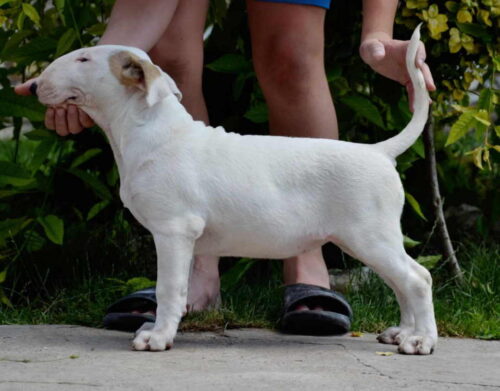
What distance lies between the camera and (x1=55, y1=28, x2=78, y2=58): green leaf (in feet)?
11.6

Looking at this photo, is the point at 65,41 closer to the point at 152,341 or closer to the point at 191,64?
the point at 191,64

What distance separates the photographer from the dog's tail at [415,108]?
289 cm

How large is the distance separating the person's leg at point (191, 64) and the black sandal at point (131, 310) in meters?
0.17

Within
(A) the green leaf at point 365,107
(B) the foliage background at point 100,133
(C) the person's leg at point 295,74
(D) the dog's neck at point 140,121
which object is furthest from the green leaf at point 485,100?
(D) the dog's neck at point 140,121

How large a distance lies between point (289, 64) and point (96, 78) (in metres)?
0.82

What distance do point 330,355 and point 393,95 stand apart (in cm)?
146

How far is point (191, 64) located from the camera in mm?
3559

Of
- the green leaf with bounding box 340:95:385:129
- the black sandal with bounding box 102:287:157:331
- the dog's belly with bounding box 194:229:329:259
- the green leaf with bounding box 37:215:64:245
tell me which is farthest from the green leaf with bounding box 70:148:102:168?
the dog's belly with bounding box 194:229:329:259

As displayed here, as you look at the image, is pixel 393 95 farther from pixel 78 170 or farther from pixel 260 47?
pixel 78 170

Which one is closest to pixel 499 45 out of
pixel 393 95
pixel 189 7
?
pixel 393 95

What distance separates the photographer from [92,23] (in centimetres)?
393

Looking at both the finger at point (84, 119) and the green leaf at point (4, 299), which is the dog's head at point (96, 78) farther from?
the green leaf at point (4, 299)

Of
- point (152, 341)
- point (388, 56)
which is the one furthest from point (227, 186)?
point (388, 56)

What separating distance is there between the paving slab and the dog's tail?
627 mm
